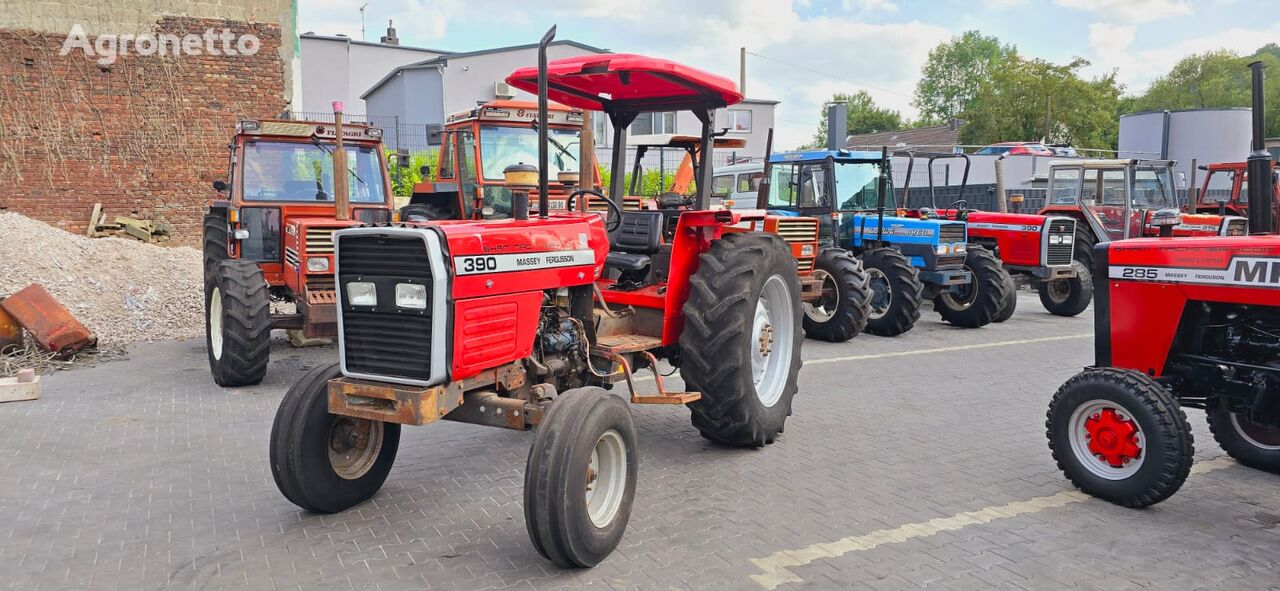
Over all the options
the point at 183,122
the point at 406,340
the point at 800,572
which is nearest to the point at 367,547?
the point at 406,340

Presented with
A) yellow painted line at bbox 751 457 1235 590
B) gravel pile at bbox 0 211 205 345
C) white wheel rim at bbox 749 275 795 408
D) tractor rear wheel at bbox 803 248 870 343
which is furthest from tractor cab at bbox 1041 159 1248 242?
gravel pile at bbox 0 211 205 345

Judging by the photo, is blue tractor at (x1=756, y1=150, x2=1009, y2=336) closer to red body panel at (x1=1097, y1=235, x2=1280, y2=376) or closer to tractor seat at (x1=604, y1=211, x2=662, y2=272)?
tractor seat at (x1=604, y1=211, x2=662, y2=272)

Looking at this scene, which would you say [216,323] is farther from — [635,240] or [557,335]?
[557,335]

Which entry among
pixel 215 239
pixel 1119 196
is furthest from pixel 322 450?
pixel 1119 196

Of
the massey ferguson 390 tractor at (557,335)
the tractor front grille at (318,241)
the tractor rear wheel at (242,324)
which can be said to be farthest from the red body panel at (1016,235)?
the tractor rear wheel at (242,324)

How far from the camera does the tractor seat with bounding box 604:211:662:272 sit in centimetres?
559

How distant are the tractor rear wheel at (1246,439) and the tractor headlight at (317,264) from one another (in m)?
6.33

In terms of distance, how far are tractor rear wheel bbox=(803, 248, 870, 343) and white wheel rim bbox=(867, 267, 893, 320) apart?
551 millimetres

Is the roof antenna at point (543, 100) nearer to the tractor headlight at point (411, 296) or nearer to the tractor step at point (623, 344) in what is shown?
the tractor headlight at point (411, 296)

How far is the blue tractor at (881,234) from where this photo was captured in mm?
10805

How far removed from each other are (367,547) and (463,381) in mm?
836

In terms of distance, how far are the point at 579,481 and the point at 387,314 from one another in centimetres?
114

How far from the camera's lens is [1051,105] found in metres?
43.7

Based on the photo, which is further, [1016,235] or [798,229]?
[1016,235]
